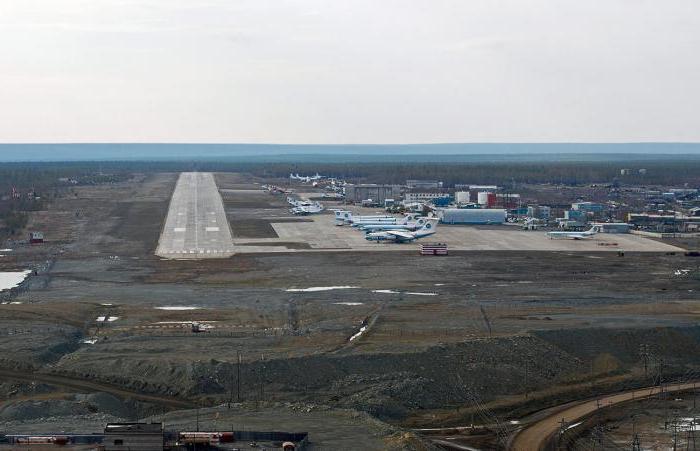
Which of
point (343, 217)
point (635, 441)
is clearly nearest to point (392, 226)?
point (343, 217)

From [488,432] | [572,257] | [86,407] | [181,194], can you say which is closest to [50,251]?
[572,257]

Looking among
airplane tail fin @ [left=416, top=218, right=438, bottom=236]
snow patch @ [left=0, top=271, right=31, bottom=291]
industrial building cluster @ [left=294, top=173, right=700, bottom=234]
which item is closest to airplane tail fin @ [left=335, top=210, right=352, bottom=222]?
industrial building cluster @ [left=294, top=173, right=700, bottom=234]

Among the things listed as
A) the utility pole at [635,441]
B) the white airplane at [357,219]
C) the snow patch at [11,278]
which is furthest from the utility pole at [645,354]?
the white airplane at [357,219]

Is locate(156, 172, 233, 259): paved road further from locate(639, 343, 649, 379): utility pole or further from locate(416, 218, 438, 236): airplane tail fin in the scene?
locate(639, 343, 649, 379): utility pole

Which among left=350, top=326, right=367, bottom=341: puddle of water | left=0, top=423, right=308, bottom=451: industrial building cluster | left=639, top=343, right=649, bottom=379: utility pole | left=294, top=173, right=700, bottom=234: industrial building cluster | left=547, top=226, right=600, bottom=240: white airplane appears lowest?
left=294, top=173, right=700, bottom=234: industrial building cluster

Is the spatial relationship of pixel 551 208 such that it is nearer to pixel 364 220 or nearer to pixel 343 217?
pixel 343 217
